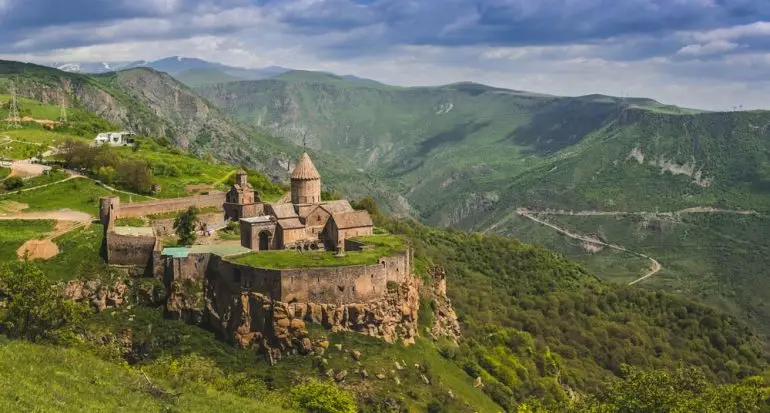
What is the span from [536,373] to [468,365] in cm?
1668

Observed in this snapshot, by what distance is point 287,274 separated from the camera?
2121 inches

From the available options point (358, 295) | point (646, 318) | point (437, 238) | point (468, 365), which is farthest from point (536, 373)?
point (437, 238)

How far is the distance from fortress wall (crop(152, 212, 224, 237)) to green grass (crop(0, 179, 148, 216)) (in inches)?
327

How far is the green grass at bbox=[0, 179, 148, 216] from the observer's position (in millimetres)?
75438

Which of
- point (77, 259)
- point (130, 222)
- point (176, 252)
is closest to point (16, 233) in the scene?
point (77, 259)

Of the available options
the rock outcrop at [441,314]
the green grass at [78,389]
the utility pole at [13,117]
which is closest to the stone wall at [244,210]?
the rock outcrop at [441,314]

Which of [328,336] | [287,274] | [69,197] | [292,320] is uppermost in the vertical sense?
[69,197]

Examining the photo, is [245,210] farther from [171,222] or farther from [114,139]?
[114,139]

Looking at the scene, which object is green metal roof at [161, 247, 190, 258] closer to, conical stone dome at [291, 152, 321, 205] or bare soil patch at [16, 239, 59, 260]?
bare soil patch at [16, 239, 59, 260]

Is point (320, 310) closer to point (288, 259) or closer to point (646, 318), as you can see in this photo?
point (288, 259)

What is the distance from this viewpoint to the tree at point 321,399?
4544cm

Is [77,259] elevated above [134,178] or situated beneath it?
situated beneath

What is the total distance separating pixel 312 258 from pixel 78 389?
2701cm

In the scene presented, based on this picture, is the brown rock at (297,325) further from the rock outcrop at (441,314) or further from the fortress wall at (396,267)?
the rock outcrop at (441,314)
